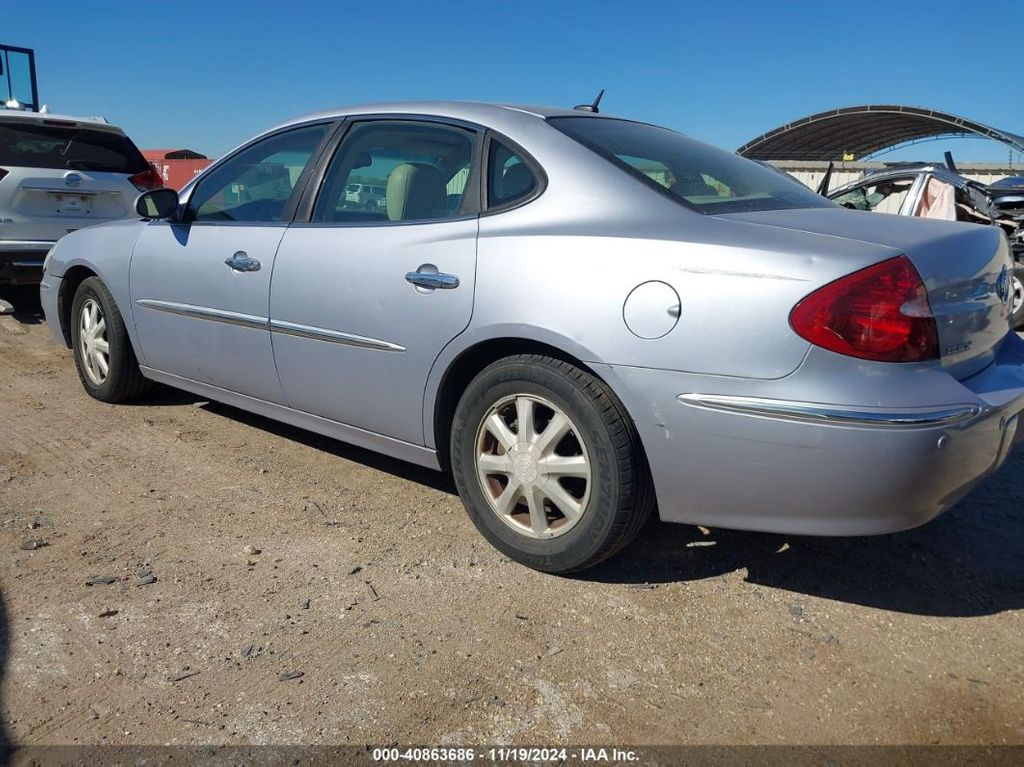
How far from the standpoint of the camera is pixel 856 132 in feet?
99.8

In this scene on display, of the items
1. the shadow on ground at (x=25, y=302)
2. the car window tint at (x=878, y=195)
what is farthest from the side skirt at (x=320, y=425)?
the car window tint at (x=878, y=195)

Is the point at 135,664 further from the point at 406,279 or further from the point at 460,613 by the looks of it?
the point at 406,279

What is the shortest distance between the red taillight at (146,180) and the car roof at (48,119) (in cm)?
43

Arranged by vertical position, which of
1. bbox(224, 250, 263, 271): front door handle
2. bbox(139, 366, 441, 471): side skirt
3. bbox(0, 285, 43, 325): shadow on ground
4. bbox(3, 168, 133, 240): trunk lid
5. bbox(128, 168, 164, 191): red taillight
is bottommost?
bbox(0, 285, 43, 325): shadow on ground

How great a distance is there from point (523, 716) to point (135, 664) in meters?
1.12

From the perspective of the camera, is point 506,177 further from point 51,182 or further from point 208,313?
point 51,182

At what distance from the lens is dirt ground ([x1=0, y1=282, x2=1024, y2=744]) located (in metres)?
2.20

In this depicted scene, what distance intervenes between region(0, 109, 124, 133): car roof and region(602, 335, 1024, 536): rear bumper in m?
6.53

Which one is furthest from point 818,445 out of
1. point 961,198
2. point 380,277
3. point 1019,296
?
point 961,198

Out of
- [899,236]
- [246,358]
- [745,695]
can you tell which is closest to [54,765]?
[745,695]

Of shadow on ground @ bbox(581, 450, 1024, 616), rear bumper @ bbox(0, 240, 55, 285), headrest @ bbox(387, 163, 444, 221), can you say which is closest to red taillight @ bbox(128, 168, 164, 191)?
rear bumper @ bbox(0, 240, 55, 285)

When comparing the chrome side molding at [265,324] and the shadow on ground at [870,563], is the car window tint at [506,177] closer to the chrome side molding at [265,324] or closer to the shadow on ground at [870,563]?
the chrome side molding at [265,324]

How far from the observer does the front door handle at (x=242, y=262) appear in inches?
145

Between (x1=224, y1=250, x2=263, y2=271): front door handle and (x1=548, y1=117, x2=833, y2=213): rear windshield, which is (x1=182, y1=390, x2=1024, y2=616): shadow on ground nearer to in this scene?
(x1=548, y1=117, x2=833, y2=213): rear windshield
